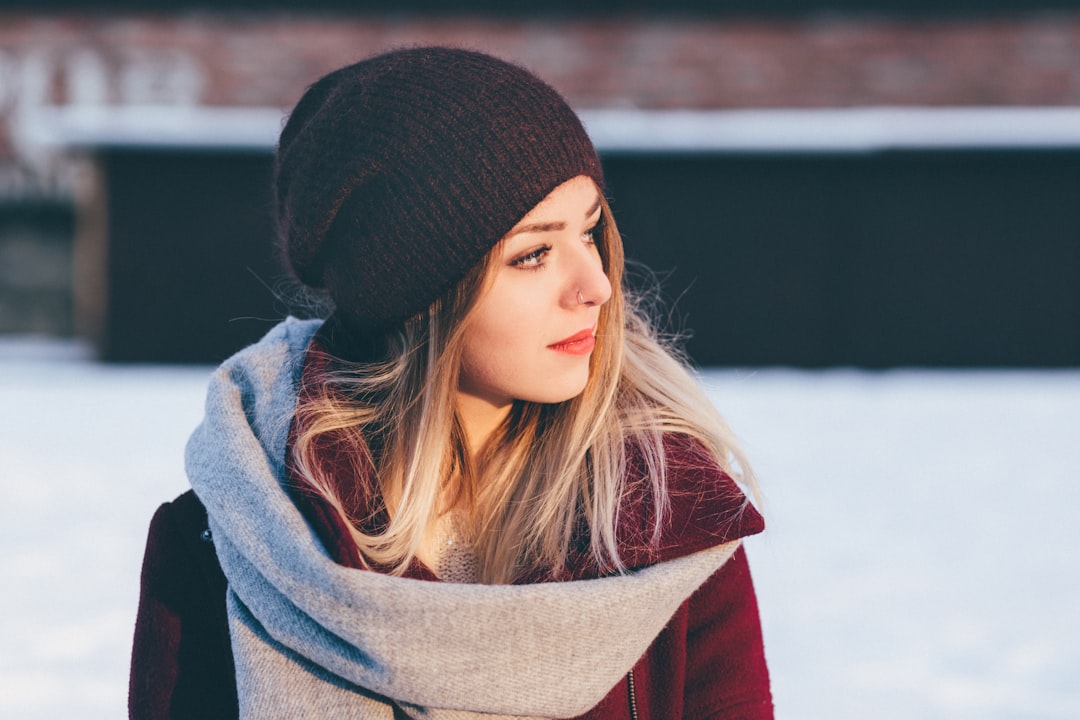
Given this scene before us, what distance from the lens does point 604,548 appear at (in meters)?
1.52

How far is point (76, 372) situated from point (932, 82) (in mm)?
11230

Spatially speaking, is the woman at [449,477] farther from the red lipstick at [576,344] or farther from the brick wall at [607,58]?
the brick wall at [607,58]

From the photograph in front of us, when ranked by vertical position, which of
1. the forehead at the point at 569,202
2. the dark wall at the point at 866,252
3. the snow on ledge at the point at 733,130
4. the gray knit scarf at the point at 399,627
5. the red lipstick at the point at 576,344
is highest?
the snow on ledge at the point at 733,130

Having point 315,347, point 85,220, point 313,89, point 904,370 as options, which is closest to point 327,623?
point 315,347

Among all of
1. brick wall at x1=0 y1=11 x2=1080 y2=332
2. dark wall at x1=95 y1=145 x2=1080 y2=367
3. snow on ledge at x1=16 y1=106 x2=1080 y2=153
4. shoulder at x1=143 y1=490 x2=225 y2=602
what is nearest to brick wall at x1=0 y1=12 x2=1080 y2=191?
brick wall at x1=0 y1=11 x2=1080 y2=332

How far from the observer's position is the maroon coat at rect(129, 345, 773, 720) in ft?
4.92

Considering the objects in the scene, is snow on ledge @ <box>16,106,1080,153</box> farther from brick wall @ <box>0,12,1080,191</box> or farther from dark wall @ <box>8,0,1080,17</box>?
dark wall @ <box>8,0,1080,17</box>

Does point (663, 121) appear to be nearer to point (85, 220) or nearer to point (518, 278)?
point (85, 220)

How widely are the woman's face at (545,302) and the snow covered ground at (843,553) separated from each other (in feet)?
1.75

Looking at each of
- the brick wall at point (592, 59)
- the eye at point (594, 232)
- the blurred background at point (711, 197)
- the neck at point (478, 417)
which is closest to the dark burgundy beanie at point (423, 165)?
the eye at point (594, 232)

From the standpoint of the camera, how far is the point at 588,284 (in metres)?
1.61

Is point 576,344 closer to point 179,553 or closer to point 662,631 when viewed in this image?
point 662,631

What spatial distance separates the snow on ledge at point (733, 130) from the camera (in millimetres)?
11945

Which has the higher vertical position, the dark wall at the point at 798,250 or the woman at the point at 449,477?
the dark wall at the point at 798,250
